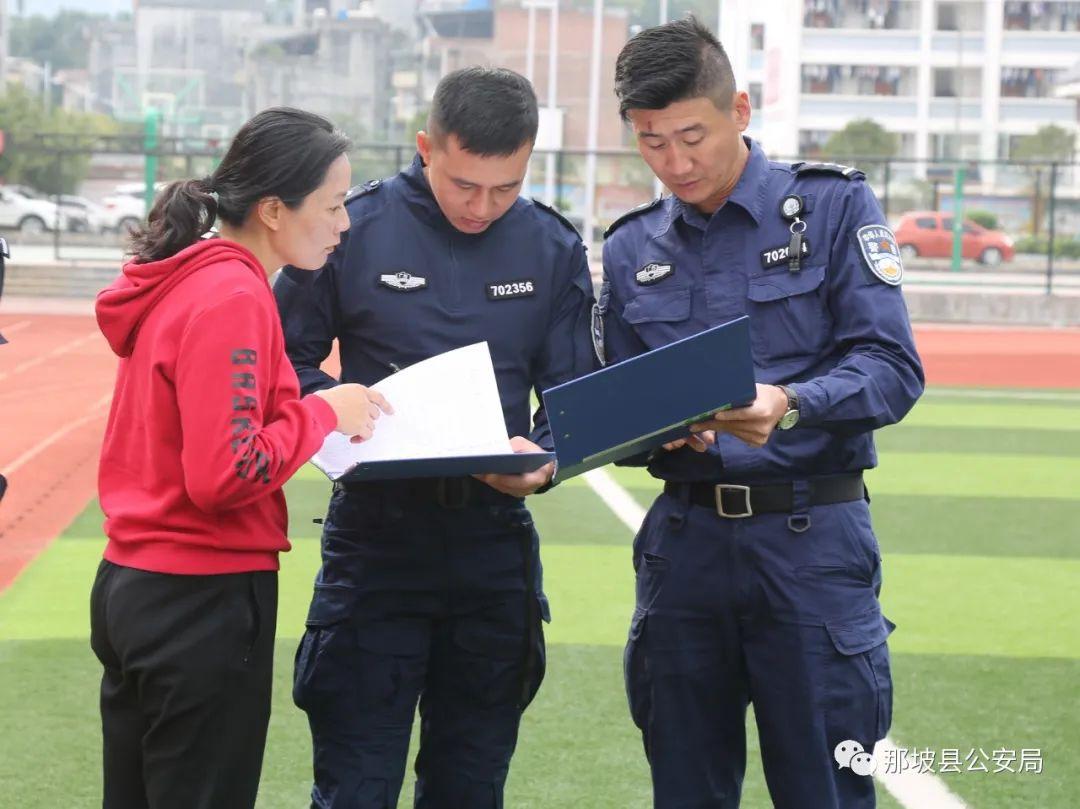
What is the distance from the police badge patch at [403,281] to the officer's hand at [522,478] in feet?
1.39

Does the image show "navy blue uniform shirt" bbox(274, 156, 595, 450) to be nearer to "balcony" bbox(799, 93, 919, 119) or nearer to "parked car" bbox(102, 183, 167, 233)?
"parked car" bbox(102, 183, 167, 233)

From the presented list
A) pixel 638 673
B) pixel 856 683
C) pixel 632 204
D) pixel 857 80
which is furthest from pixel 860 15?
pixel 856 683

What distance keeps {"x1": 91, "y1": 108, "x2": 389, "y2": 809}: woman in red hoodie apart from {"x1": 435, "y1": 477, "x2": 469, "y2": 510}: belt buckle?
47 centimetres

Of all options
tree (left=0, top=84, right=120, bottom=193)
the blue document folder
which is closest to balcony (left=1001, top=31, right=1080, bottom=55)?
tree (left=0, top=84, right=120, bottom=193)

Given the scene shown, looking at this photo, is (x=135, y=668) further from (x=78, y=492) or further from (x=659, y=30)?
(x=78, y=492)

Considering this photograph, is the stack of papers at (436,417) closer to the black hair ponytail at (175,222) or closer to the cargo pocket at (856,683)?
the black hair ponytail at (175,222)

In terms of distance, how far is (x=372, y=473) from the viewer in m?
3.16

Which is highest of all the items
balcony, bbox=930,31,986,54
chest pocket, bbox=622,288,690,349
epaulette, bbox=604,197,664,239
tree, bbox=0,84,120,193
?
balcony, bbox=930,31,986,54

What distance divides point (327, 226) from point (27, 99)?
56759mm

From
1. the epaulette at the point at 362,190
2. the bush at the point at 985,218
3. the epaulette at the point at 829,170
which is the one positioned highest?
the bush at the point at 985,218

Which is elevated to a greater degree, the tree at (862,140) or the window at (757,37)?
the window at (757,37)

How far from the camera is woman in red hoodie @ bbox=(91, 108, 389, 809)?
2820 millimetres

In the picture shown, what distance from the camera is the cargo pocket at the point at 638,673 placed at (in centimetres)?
355

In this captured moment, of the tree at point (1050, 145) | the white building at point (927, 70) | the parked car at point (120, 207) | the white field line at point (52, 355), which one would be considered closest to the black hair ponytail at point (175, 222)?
the white field line at point (52, 355)
